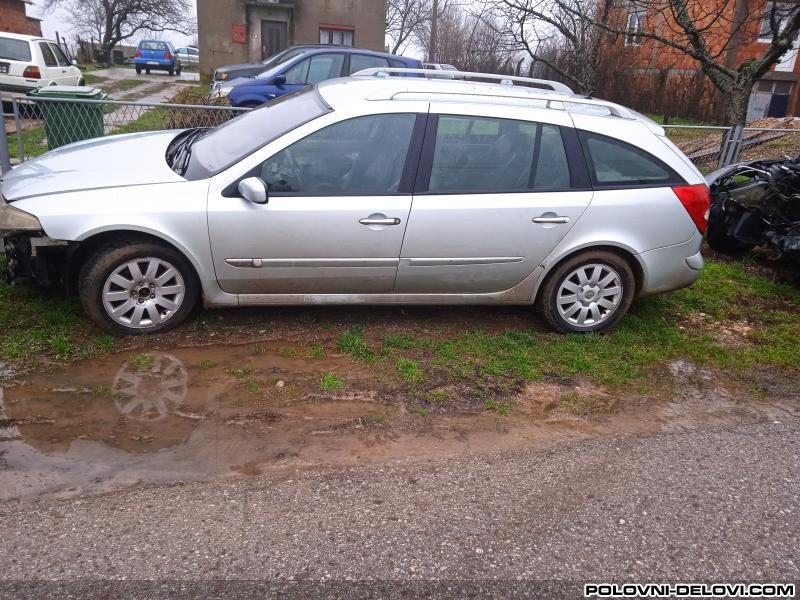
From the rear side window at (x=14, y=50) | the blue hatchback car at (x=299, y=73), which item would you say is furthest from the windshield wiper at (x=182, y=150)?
the rear side window at (x=14, y=50)

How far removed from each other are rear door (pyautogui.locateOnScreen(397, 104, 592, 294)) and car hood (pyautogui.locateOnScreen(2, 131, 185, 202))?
66.9 inches

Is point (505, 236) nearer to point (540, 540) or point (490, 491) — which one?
point (490, 491)

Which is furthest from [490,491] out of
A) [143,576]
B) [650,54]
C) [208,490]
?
[650,54]

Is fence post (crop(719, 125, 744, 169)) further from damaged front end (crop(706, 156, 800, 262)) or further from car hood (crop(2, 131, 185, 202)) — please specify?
car hood (crop(2, 131, 185, 202))

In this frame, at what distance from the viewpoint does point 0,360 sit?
13.4 ft

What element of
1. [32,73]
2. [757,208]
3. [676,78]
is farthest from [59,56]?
[676,78]

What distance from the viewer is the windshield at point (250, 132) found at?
4.42 meters

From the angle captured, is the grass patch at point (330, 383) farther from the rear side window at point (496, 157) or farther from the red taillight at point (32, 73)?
the red taillight at point (32, 73)

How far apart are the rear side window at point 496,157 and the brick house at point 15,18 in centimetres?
3208

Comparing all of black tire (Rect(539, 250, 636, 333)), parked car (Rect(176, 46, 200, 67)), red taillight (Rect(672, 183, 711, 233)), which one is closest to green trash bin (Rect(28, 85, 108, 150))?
black tire (Rect(539, 250, 636, 333))

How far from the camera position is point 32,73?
47.3ft

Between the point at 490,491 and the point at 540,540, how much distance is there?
1.26 feet

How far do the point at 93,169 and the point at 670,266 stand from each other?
4.25 meters

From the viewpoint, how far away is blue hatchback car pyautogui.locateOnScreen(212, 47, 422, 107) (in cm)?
1166
